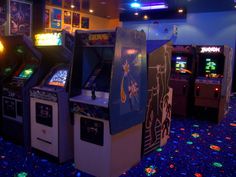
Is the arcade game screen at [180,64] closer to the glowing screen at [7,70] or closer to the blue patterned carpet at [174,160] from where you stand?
the blue patterned carpet at [174,160]

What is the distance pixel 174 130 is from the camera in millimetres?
4617

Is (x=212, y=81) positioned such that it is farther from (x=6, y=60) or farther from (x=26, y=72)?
(x=6, y=60)

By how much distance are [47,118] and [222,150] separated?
2606 millimetres

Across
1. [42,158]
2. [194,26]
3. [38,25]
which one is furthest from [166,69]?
[194,26]

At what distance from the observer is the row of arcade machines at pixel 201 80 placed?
518 cm

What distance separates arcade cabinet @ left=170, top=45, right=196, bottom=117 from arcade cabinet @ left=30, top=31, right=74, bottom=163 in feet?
9.97

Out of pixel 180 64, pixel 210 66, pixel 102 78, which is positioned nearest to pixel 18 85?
pixel 102 78

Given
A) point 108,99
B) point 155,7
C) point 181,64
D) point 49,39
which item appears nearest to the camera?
point 108,99

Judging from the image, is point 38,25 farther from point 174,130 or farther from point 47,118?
point 174,130

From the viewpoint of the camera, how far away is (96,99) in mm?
2736

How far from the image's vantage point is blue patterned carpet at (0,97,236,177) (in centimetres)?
289

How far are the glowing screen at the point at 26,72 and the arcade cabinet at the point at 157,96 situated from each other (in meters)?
1.70

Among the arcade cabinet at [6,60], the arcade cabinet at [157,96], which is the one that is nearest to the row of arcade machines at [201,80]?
the arcade cabinet at [157,96]

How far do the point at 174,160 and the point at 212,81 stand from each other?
2543 mm
